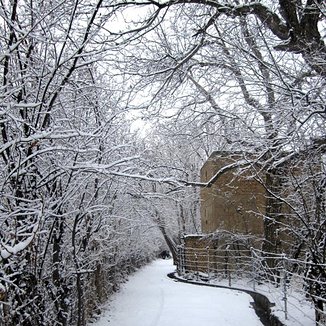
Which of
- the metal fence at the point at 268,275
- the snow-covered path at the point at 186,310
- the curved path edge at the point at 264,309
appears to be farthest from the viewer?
the snow-covered path at the point at 186,310

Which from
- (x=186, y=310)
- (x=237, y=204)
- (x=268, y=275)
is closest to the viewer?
(x=268, y=275)

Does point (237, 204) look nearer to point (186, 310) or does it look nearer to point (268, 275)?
point (268, 275)

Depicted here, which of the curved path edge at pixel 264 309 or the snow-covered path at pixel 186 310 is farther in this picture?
the snow-covered path at pixel 186 310

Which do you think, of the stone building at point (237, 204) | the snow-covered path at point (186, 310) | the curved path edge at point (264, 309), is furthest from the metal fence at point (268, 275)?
the stone building at point (237, 204)

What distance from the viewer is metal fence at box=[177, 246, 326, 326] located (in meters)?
5.93

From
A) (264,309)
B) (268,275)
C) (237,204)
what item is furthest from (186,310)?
(237,204)

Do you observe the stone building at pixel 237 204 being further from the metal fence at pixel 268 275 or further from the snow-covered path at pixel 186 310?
the snow-covered path at pixel 186 310

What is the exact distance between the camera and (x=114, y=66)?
6.54 meters

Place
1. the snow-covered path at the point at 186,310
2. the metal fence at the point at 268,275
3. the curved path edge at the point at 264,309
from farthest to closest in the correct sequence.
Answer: the snow-covered path at the point at 186,310 < the curved path edge at the point at 264,309 < the metal fence at the point at 268,275

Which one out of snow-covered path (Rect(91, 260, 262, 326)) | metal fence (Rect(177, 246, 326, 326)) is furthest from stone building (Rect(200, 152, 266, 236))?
snow-covered path (Rect(91, 260, 262, 326))

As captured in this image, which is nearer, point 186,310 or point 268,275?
point 268,275

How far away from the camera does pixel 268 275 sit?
34.0 feet

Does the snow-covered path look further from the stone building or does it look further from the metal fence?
→ the stone building

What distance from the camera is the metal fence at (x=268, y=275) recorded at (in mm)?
5926
